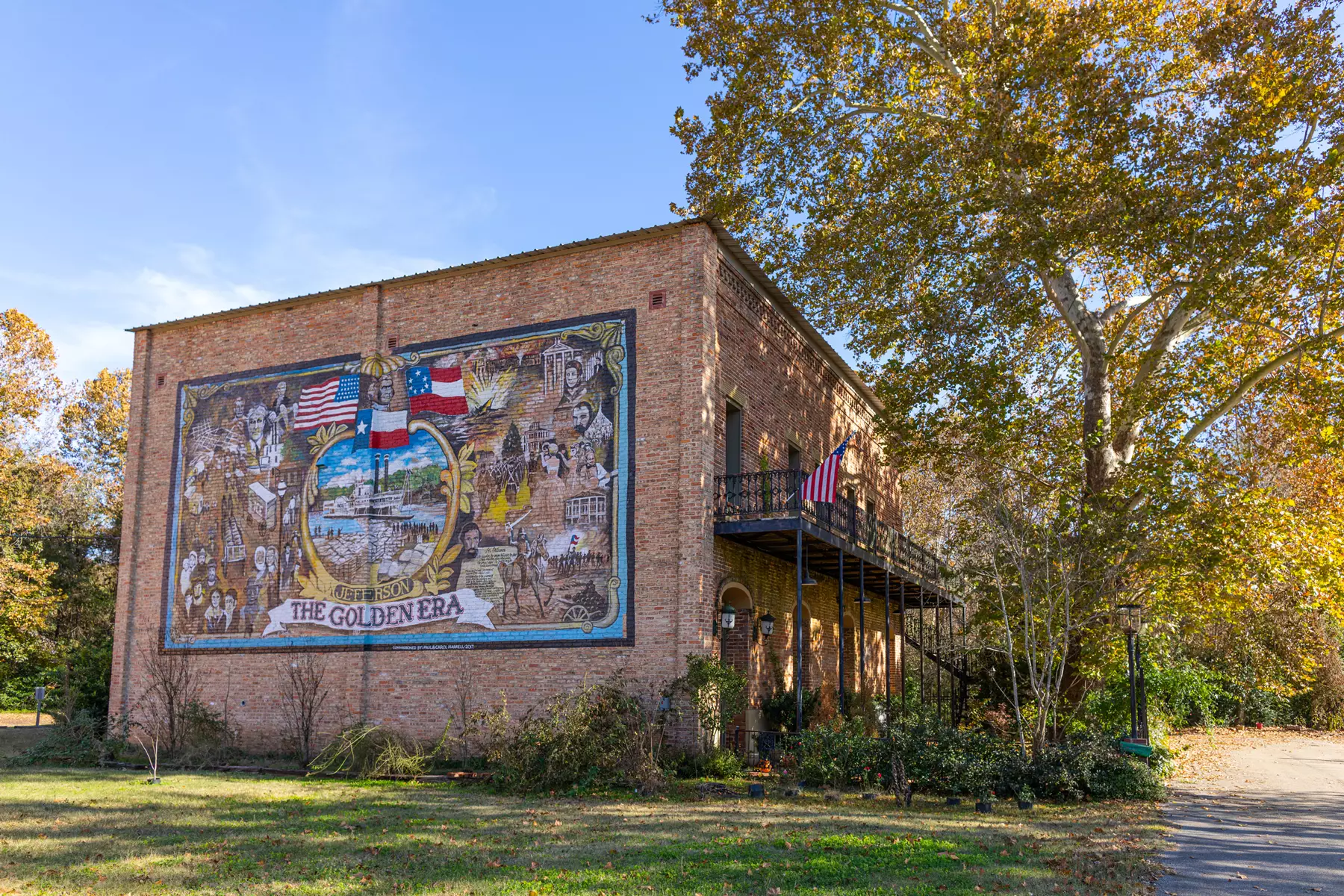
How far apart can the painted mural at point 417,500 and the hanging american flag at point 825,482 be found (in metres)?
2.92

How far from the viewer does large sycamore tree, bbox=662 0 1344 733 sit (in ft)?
51.3

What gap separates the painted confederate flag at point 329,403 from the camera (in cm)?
1831

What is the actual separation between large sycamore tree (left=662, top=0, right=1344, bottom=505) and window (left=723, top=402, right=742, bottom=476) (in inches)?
164

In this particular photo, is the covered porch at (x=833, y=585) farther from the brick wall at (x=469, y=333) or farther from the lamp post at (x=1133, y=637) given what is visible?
the lamp post at (x=1133, y=637)

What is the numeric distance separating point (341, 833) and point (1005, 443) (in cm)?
1525

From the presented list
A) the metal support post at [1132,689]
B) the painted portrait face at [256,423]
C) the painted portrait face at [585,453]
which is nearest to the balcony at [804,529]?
the painted portrait face at [585,453]

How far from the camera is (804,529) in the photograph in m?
15.7

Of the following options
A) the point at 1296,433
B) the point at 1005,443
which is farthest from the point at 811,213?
the point at 1296,433

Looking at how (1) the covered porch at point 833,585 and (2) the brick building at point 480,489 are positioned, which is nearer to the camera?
(2) the brick building at point 480,489

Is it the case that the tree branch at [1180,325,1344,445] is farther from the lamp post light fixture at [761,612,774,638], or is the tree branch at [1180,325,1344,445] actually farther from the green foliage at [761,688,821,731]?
the green foliage at [761,688,821,731]

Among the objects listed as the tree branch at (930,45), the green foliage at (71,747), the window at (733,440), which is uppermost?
the tree branch at (930,45)

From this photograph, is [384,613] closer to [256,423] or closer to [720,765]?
[256,423]

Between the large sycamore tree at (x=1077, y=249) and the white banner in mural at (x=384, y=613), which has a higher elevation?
the large sycamore tree at (x=1077, y=249)

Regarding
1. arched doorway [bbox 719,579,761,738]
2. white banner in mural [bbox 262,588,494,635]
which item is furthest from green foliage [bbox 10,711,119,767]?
arched doorway [bbox 719,579,761,738]
